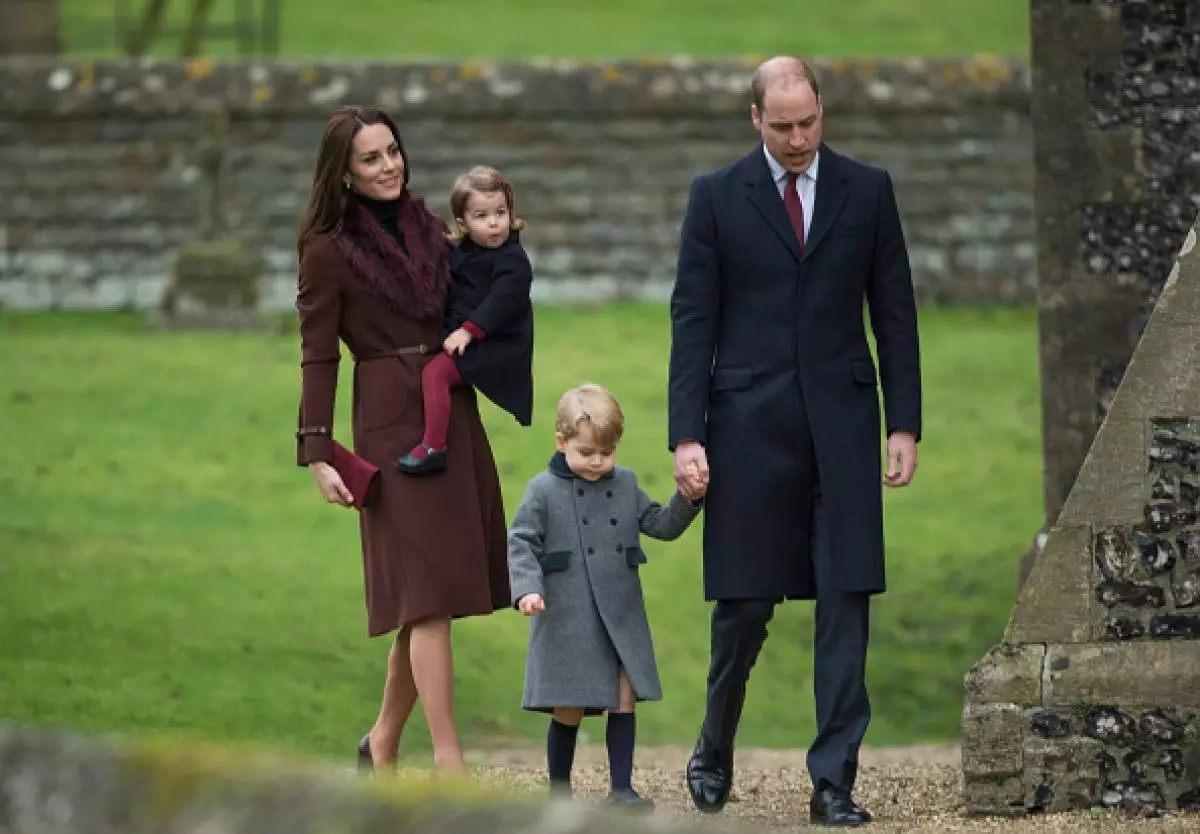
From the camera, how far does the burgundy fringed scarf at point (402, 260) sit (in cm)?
720

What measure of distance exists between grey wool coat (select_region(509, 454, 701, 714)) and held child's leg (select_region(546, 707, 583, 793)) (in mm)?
71

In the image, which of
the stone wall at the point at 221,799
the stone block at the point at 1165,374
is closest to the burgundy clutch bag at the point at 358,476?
the stone block at the point at 1165,374

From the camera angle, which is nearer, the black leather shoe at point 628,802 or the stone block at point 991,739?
the black leather shoe at point 628,802

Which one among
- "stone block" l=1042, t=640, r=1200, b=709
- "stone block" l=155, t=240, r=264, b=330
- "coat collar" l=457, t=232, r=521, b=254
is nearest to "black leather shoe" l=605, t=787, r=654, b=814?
"stone block" l=1042, t=640, r=1200, b=709

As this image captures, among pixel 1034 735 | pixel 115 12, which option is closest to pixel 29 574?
pixel 1034 735

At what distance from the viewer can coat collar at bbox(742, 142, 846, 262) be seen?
7.24m

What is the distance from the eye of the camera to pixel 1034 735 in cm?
732

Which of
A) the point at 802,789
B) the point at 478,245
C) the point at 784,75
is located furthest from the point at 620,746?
the point at 784,75

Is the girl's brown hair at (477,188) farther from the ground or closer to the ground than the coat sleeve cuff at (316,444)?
farther from the ground

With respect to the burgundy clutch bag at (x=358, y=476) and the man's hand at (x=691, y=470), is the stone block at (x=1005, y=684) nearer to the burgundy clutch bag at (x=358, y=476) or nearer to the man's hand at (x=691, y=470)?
the man's hand at (x=691, y=470)

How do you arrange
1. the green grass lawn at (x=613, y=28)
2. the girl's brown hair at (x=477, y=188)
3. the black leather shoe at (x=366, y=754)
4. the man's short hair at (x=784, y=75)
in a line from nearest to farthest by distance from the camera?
1. the man's short hair at (x=784, y=75)
2. the girl's brown hair at (x=477, y=188)
3. the black leather shoe at (x=366, y=754)
4. the green grass lawn at (x=613, y=28)

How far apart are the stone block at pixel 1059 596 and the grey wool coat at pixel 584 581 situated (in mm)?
1002

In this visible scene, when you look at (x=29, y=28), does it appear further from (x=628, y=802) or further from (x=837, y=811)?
(x=837, y=811)

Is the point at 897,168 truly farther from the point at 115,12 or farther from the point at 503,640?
the point at 115,12
